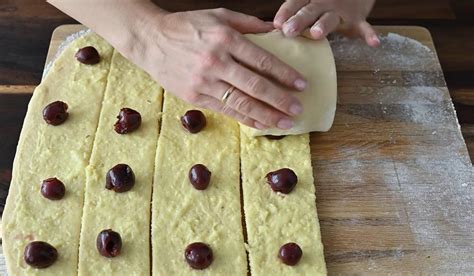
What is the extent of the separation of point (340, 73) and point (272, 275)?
0.94 meters

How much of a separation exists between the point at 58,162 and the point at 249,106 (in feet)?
2.20

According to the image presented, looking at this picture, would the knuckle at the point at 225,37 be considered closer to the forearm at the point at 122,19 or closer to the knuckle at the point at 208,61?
the knuckle at the point at 208,61

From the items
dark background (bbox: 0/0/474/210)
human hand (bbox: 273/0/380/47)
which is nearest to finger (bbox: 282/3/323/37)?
human hand (bbox: 273/0/380/47)

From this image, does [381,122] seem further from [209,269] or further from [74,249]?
[74,249]

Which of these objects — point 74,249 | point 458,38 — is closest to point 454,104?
point 458,38

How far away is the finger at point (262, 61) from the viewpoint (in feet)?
6.38

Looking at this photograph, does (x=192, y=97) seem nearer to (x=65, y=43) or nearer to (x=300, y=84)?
(x=300, y=84)

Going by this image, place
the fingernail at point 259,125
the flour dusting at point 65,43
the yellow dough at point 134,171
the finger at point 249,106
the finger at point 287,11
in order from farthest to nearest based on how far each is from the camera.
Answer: the flour dusting at point 65,43 → the finger at point 287,11 → the fingernail at point 259,125 → the finger at point 249,106 → the yellow dough at point 134,171

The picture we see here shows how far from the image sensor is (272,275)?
6.07 feet

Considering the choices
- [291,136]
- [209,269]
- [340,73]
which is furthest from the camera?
[340,73]

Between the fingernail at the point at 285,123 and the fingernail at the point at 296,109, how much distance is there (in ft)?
0.18

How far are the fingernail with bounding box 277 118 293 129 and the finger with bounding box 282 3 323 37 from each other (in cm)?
30

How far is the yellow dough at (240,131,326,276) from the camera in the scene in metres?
1.88

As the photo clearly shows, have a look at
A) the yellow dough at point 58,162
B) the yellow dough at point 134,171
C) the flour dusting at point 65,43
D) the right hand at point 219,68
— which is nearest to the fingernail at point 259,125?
the right hand at point 219,68
